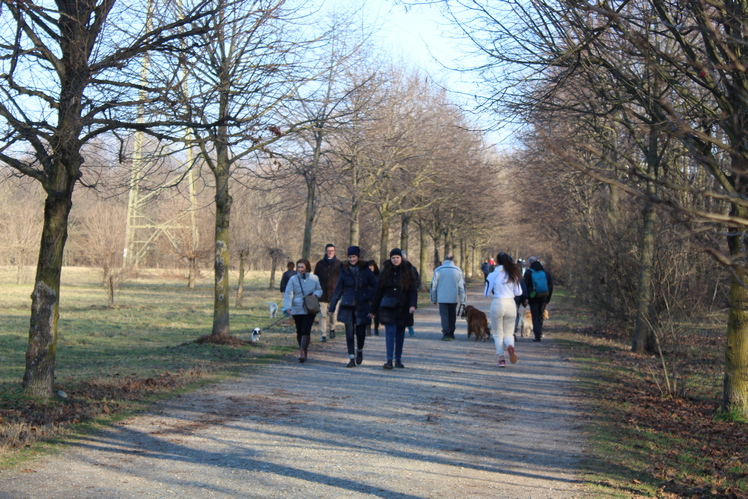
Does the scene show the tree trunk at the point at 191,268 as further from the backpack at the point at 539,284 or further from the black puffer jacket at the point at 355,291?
the black puffer jacket at the point at 355,291

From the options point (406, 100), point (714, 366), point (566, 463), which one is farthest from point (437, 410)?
point (406, 100)

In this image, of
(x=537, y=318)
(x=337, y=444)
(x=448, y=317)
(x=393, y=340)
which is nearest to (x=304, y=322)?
(x=393, y=340)

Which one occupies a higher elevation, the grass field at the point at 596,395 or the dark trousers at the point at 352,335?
the dark trousers at the point at 352,335

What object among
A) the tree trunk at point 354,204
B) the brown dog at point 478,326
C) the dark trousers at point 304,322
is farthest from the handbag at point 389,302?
the tree trunk at point 354,204

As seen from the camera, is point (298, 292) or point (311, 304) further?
point (298, 292)

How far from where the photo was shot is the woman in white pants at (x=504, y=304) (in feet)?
41.4

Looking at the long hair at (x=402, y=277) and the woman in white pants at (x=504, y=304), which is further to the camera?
the woman in white pants at (x=504, y=304)

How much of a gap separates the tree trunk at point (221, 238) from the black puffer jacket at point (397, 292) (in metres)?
3.67

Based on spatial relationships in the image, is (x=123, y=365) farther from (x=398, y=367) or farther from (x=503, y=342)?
(x=503, y=342)

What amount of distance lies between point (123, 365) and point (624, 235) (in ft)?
35.1

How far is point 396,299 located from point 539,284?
19.9 feet

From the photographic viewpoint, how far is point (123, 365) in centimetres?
1222

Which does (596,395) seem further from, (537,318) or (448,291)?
(537,318)

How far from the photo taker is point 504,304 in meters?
12.8
